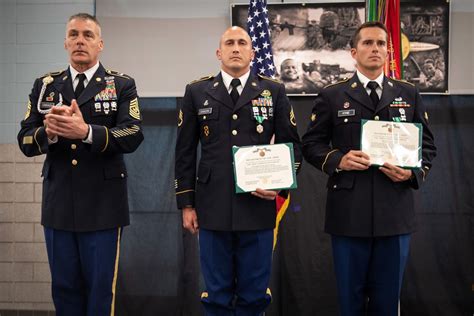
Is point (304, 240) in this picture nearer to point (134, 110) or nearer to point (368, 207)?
point (368, 207)

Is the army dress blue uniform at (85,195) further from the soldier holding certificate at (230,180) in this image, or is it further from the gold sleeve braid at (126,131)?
the soldier holding certificate at (230,180)

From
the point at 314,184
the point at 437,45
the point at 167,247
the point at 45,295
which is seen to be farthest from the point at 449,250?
the point at 45,295

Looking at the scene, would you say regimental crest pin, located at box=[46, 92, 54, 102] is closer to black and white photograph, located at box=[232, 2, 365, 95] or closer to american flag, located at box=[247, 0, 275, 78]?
american flag, located at box=[247, 0, 275, 78]

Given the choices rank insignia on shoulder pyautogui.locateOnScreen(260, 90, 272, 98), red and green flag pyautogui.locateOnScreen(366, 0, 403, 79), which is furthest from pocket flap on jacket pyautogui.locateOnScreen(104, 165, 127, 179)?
red and green flag pyautogui.locateOnScreen(366, 0, 403, 79)

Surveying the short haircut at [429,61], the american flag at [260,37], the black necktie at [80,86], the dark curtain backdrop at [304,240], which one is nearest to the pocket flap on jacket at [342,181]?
the american flag at [260,37]

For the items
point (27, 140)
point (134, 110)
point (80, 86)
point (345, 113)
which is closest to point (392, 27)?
point (345, 113)

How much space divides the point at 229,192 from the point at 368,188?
2.67 ft

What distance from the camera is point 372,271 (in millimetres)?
3117

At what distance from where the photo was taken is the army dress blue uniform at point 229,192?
3.01 meters

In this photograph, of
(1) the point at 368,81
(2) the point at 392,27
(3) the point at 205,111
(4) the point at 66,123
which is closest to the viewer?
(4) the point at 66,123

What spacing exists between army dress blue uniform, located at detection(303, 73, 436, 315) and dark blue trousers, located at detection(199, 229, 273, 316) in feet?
1.54

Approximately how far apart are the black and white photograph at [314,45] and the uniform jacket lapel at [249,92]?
1515mm

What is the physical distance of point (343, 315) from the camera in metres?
3.14

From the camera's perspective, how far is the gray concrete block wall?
4.91m
